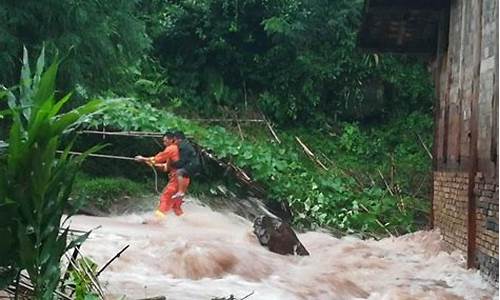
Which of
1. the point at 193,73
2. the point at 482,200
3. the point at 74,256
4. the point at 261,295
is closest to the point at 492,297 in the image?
the point at 482,200

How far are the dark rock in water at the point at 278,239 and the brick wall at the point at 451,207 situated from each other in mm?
2456

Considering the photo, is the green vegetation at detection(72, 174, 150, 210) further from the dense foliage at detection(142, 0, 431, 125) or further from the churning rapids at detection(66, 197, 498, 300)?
the dense foliage at detection(142, 0, 431, 125)

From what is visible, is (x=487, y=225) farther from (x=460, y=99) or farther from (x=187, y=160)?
(x=187, y=160)

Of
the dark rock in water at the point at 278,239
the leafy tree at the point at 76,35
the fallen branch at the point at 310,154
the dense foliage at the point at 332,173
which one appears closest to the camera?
the dark rock in water at the point at 278,239

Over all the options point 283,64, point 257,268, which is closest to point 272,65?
point 283,64

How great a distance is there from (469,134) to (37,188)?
784cm

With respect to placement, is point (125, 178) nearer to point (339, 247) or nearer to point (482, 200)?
point (339, 247)

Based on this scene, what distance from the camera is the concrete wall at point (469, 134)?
911 centimetres

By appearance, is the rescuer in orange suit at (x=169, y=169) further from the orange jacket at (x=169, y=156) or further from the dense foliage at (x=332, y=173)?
the dense foliage at (x=332, y=173)

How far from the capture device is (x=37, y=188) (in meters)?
3.83

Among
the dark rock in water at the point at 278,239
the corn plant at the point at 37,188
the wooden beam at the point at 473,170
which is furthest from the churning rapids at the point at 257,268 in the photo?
the corn plant at the point at 37,188

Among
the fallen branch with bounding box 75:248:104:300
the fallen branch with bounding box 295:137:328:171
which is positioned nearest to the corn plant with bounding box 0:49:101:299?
the fallen branch with bounding box 75:248:104:300

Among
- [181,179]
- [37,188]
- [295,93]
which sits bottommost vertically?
[181,179]

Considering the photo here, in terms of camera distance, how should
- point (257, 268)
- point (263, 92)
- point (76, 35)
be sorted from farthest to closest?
point (263, 92) → point (76, 35) → point (257, 268)
